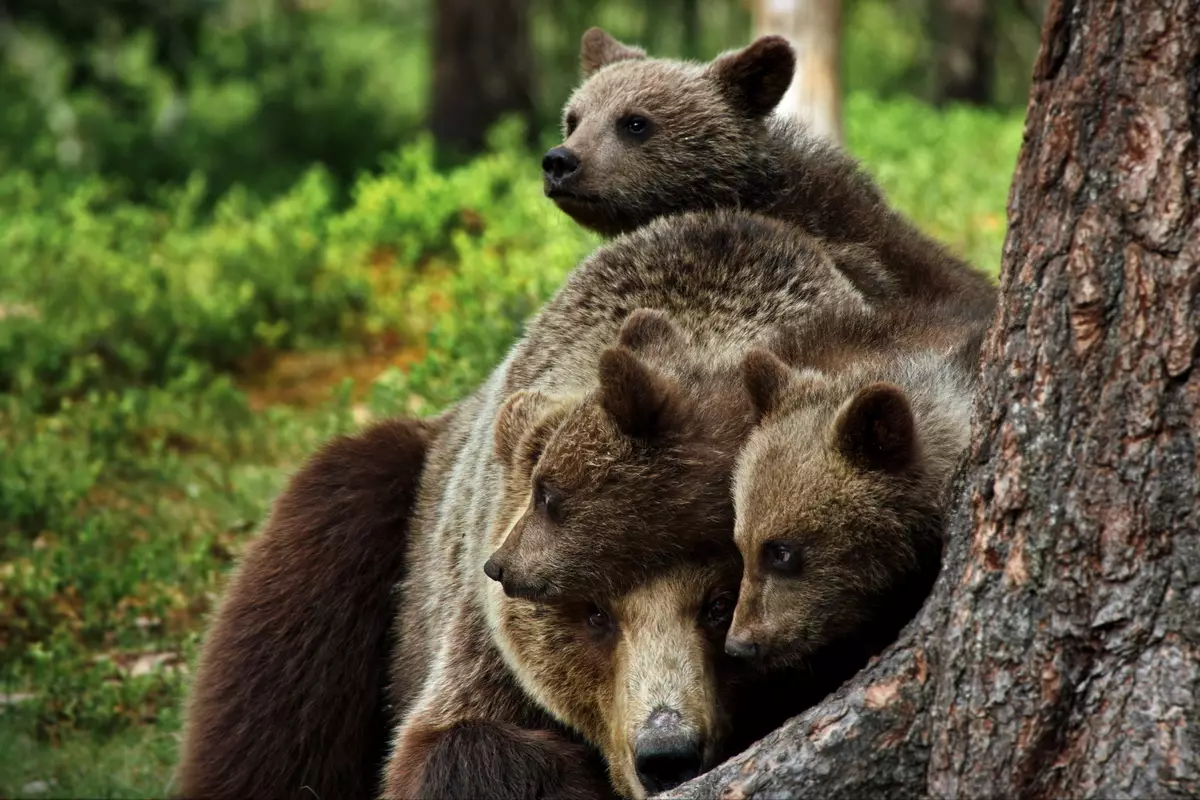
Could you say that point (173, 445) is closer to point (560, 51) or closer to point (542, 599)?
point (542, 599)

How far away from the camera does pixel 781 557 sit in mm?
3719

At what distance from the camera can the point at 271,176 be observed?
1524cm

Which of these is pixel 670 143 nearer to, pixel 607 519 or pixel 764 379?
pixel 764 379

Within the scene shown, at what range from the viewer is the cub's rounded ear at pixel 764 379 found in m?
3.94

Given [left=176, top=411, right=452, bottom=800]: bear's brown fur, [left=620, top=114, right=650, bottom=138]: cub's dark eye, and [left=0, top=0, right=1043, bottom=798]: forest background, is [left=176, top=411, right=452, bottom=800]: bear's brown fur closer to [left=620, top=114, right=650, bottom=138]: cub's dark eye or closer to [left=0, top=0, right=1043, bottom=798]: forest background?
[left=0, top=0, right=1043, bottom=798]: forest background

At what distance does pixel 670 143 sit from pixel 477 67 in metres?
11.0

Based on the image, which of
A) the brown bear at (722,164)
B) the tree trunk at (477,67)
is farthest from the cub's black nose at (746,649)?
the tree trunk at (477,67)

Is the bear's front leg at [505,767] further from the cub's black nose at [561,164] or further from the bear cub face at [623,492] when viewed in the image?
the cub's black nose at [561,164]

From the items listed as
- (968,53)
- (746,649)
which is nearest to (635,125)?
(746,649)

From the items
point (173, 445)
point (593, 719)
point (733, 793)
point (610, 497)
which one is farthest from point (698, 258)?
point (173, 445)

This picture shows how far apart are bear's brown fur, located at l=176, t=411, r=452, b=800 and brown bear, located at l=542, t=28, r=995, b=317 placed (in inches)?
55.8

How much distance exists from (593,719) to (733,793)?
63 centimetres

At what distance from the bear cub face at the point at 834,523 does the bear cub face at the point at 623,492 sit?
0.75 feet

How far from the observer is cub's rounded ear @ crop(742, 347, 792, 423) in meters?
3.94
